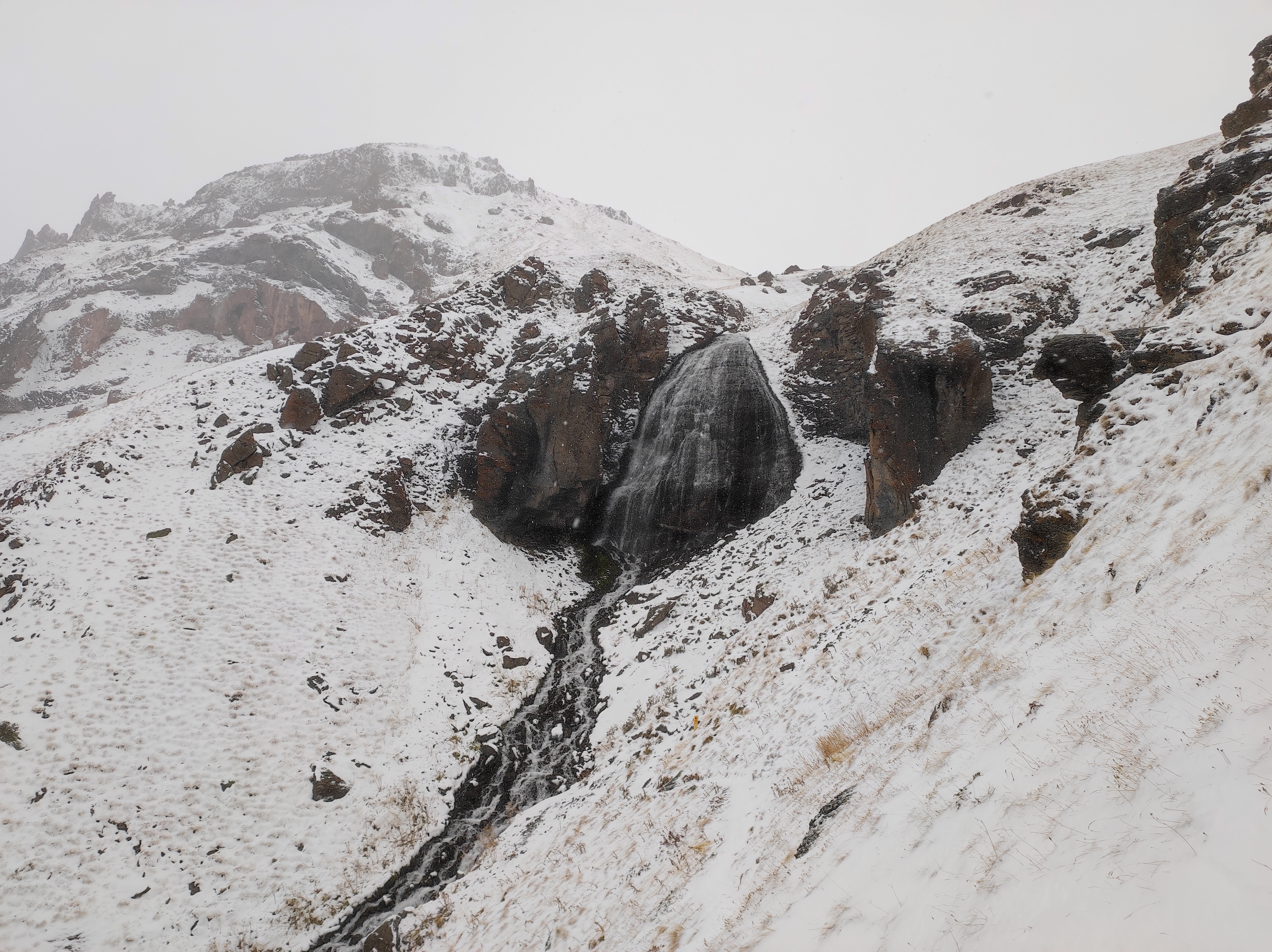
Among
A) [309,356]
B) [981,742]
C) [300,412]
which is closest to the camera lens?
[981,742]

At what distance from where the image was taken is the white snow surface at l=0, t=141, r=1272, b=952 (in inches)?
133

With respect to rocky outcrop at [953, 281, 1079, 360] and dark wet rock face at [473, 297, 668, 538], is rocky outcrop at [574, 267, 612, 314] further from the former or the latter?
rocky outcrop at [953, 281, 1079, 360]

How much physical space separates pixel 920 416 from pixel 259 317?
196 feet

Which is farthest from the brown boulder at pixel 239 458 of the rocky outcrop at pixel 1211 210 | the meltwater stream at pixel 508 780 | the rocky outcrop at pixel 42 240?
the rocky outcrop at pixel 42 240

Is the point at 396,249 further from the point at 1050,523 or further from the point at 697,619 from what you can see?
the point at 1050,523

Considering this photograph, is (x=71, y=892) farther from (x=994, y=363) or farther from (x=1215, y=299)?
(x=994, y=363)

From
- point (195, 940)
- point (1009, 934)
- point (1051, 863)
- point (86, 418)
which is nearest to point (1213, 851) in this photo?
point (1051, 863)

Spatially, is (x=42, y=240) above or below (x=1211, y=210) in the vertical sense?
above

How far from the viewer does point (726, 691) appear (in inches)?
455

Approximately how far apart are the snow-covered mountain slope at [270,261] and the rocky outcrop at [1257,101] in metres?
28.8

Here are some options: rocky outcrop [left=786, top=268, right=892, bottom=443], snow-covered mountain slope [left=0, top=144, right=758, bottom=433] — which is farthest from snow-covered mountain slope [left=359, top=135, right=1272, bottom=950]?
Result: snow-covered mountain slope [left=0, top=144, right=758, bottom=433]

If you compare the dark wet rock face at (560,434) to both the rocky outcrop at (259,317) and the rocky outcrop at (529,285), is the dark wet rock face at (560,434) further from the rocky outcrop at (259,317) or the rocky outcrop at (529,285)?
the rocky outcrop at (259,317)

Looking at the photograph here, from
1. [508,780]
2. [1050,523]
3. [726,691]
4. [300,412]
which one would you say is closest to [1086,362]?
[1050,523]

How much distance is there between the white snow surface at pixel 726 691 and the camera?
3.37 metres
